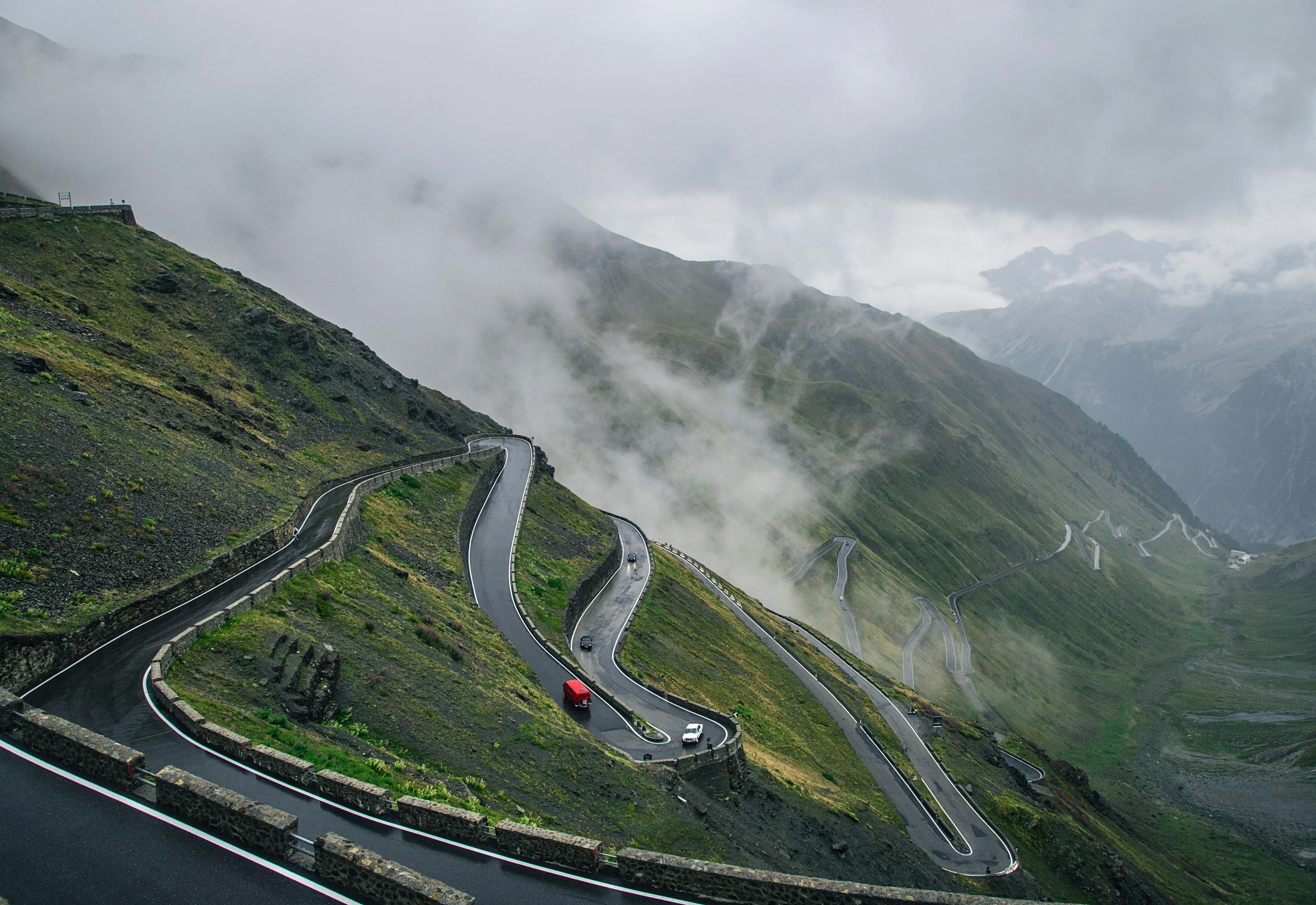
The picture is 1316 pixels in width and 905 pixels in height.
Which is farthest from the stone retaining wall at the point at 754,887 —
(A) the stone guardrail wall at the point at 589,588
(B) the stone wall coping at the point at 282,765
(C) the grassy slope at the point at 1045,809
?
(C) the grassy slope at the point at 1045,809

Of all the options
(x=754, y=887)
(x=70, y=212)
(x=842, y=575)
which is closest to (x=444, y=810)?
(x=754, y=887)

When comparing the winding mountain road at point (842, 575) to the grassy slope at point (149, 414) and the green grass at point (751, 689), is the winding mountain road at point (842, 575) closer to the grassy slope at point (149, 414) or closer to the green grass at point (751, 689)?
the green grass at point (751, 689)

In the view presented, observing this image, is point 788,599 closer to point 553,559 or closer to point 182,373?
point 553,559

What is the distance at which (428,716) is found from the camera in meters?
25.9

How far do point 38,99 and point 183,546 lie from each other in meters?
234

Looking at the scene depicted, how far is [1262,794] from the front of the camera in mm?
115750

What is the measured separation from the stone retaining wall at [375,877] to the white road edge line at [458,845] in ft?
7.02

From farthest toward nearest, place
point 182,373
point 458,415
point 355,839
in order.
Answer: point 458,415 → point 182,373 → point 355,839

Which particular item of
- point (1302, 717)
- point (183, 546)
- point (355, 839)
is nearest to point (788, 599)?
point (1302, 717)

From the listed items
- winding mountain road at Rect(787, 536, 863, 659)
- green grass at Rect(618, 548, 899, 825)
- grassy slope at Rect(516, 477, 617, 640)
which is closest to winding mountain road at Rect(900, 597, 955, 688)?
winding mountain road at Rect(787, 536, 863, 659)

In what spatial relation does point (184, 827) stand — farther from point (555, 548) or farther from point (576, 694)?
point (555, 548)

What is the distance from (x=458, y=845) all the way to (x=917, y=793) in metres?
51.0

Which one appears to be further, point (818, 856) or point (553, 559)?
point (553, 559)

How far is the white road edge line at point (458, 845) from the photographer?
16000 mm
